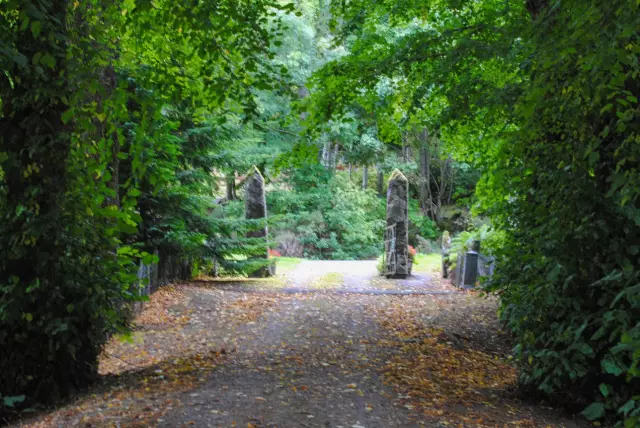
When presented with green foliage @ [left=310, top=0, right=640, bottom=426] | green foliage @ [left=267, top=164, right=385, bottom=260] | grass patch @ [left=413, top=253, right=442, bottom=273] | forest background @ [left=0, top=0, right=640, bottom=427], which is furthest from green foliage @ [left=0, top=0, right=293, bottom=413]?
green foliage @ [left=267, top=164, right=385, bottom=260]

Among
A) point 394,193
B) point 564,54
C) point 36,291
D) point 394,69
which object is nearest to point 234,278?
point 394,193

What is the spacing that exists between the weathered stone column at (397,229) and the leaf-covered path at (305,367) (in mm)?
3873

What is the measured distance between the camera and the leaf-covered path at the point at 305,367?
16.1 ft

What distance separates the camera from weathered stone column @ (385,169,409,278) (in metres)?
16.7

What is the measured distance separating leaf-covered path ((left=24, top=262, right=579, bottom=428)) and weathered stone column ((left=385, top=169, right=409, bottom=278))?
12.7 feet

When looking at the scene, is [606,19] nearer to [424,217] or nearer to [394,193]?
[394,193]

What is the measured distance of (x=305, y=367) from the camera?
22.4 ft

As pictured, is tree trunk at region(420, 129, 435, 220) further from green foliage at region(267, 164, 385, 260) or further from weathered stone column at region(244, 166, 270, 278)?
weathered stone column at region(244, 166, 270, 278)

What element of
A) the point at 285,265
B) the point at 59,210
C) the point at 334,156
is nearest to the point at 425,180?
the point at 334,156

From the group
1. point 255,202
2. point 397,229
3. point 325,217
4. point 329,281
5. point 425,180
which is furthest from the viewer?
point 425,180

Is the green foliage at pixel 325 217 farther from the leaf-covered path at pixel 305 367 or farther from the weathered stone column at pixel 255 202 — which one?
the leaf-covered path at pixel 305 367

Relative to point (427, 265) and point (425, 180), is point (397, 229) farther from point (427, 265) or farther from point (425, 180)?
point (425, 180)

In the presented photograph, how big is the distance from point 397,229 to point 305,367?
10408 millimetres

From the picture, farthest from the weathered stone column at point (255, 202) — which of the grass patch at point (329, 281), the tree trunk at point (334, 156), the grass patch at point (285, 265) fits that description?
the tree trunk at point (334, 156)
